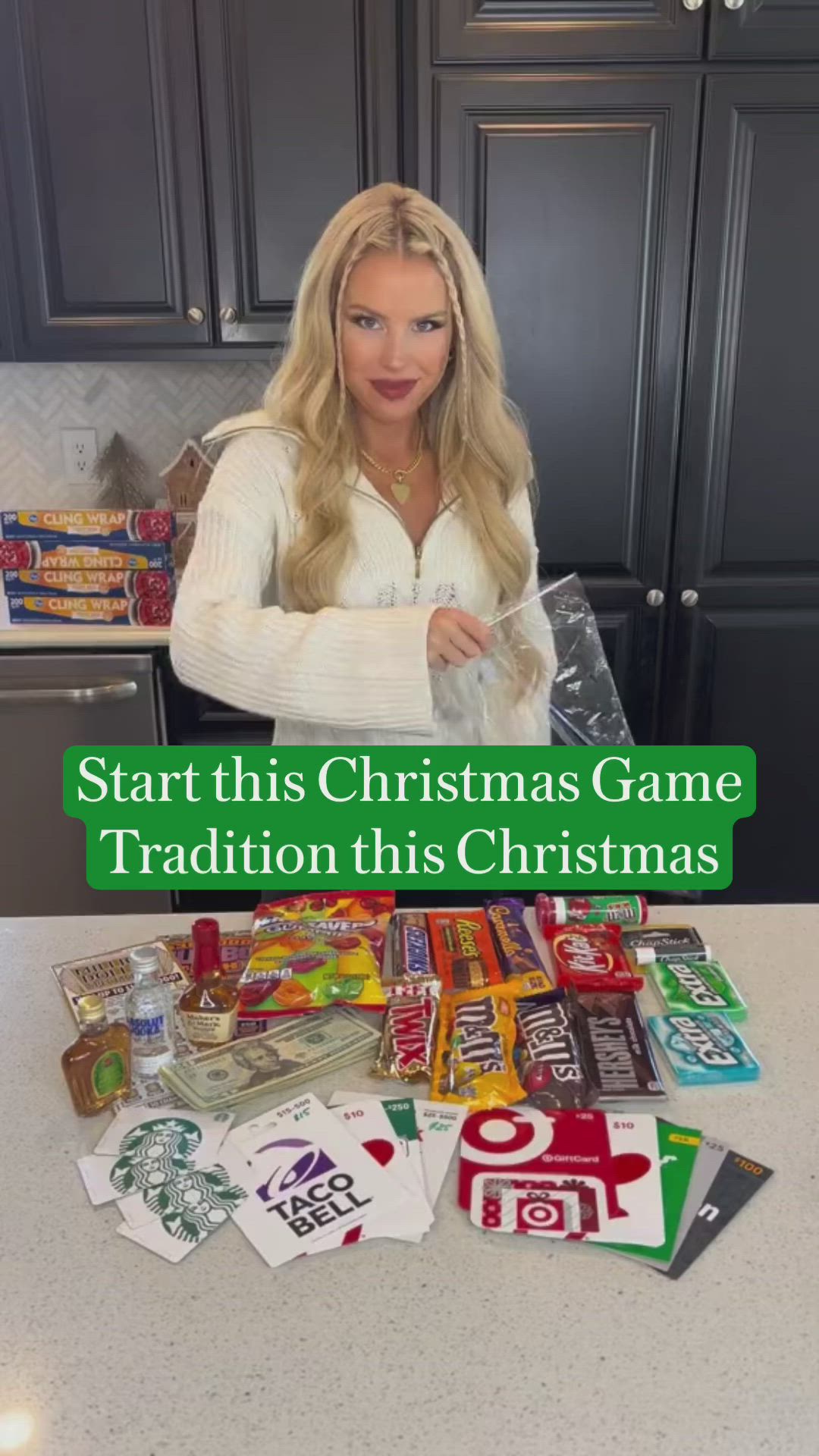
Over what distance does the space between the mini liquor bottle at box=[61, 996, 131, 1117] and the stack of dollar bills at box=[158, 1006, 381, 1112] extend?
0.11ft

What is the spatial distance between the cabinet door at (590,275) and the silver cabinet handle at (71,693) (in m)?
0.89

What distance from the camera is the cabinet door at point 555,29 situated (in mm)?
1977

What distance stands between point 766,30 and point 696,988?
1828 millimetres

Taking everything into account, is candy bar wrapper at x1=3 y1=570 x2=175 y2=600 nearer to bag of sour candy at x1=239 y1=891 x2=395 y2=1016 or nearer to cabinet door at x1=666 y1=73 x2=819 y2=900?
cabinet door at x1=666 y1=73 x2=819 y2=900

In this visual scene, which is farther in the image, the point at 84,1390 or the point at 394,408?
A: the point at 394,408

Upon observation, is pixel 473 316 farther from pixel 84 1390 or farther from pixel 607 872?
pixel 84 1390

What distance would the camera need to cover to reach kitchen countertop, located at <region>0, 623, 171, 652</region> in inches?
85.4

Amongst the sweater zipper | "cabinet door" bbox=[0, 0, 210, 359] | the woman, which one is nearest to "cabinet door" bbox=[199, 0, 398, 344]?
"cabinet door" bbox=[0, 0, 210, 359]

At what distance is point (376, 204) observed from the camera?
4.16 feet

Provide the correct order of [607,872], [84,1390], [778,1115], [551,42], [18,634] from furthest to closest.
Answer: [18,634] → [551,42] → [607,872] → [778,1115] → [84,1390]

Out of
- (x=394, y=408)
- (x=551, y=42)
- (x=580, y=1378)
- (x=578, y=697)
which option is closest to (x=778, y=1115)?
(x=580, y=1378)

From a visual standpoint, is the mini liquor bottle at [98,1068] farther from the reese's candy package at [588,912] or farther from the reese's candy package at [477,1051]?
the reese's candy package at [588,912]

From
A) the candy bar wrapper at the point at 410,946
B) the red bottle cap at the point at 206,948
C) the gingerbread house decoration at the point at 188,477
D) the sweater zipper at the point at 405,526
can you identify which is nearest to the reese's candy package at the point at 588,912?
the candy bar wrapper at the point at 410,946

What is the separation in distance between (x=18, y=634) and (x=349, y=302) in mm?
1184
